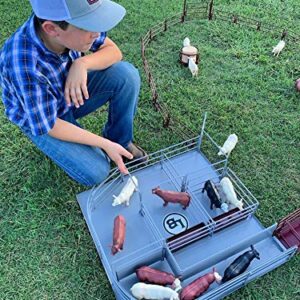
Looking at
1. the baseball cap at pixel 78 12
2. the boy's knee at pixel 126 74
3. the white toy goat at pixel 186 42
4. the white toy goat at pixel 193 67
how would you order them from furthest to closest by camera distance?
the white toy goat at pixel 186 42 < the white toy goat at pixel 193 67 < the boy's knee at pixel 126 74 < the baseball cap at pixel 78 12

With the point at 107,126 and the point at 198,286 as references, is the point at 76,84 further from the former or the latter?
the point at 198,286

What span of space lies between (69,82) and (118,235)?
2.00 feet

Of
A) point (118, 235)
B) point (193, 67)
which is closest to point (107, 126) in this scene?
point (118, 235)

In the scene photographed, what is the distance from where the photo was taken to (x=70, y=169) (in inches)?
61.3

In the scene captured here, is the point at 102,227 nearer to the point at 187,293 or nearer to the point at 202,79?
the point at 187,293

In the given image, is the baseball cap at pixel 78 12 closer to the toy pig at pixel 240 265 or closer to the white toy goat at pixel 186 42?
the toy pig at pixel 240 265

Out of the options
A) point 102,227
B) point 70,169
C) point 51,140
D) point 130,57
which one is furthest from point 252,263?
point 130,57

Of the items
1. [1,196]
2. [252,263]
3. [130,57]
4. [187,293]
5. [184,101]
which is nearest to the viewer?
[187,293]

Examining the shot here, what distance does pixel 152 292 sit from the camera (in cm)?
129

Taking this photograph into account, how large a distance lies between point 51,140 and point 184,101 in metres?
0.94

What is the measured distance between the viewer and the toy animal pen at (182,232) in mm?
1393

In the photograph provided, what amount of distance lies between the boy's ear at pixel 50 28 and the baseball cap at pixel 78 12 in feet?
0.12

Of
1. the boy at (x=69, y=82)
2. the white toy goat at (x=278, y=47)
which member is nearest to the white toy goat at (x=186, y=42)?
the white toy goat at (x=278, y=47)

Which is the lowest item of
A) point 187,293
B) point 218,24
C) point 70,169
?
point 187,293
